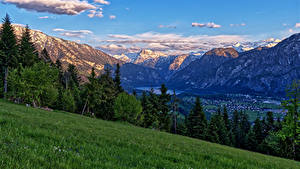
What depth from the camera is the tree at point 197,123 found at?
67.6m

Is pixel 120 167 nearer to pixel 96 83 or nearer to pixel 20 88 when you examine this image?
pixel 20 88

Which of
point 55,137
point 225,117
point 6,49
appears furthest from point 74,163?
point 225,117

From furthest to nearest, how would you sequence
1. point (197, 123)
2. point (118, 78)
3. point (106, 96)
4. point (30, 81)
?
point (118, 78) < point (197, 123) < point (106, 96) < point (30, 81)

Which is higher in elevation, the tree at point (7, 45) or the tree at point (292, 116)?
the tree at point (7, 45)

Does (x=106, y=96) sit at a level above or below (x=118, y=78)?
below

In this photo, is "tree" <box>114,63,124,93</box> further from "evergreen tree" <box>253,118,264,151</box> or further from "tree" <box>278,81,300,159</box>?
"tree" <box>278,81,300,159</box>

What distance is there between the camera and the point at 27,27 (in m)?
66.6

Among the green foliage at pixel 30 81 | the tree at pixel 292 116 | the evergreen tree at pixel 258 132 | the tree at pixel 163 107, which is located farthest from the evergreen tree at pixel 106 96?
the evergreen tree at pixel 258 132

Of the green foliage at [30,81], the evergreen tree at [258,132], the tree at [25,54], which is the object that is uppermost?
the tree at [25,54]

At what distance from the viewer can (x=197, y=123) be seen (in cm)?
6825

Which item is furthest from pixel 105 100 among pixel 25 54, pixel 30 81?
pixel 25 54

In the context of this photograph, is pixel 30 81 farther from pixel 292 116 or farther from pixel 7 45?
pixel 292 116

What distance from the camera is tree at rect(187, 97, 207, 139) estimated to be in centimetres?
6756

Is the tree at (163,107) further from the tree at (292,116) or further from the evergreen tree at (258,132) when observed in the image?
the tree at (292,116)
